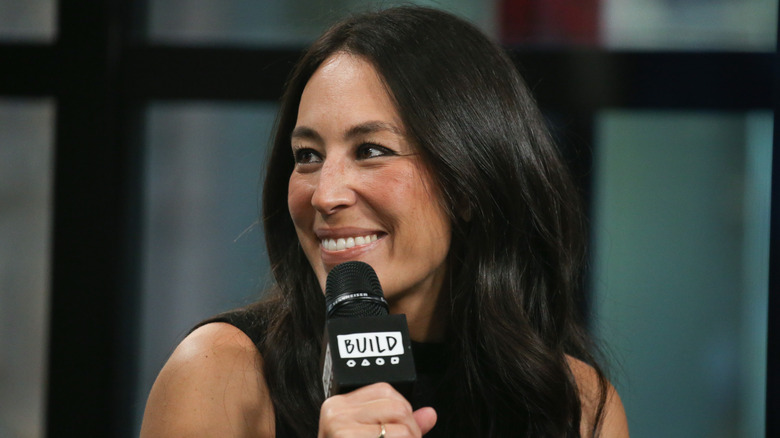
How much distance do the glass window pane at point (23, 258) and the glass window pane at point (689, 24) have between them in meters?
2.45

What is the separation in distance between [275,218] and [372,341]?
83cm

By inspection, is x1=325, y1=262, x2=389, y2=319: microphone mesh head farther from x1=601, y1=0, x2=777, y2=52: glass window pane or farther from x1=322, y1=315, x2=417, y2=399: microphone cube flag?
x1=601, y1=0, x2=777, y2=52: glass window pane

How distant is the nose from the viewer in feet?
4.81

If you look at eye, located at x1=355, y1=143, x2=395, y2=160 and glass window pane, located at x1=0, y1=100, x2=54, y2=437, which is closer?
eye, located at x1=355, y1=143, x2=395, y2=160

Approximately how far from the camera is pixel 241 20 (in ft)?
11.2

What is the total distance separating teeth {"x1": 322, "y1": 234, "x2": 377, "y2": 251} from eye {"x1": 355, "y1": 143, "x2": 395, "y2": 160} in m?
0.15

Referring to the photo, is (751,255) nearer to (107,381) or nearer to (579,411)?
(579,411)

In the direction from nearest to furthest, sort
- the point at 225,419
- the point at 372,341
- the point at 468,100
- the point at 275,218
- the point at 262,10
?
the point at 372,341, the point at 225,419, the point at 468,100, the point at 275,218, the point at 262,10

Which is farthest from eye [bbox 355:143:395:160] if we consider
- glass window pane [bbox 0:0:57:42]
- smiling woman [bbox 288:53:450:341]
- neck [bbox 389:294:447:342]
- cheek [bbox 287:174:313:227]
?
glass window pane [bbox 0:0:57:42]

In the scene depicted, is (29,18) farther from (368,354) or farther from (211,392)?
(368,354)

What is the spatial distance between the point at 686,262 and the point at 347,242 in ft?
7.07

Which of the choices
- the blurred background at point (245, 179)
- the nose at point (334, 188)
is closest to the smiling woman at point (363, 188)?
the nose at point (334, 188)

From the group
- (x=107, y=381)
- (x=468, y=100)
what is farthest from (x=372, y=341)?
(x=107, y=381)

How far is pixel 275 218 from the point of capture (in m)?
1.80
